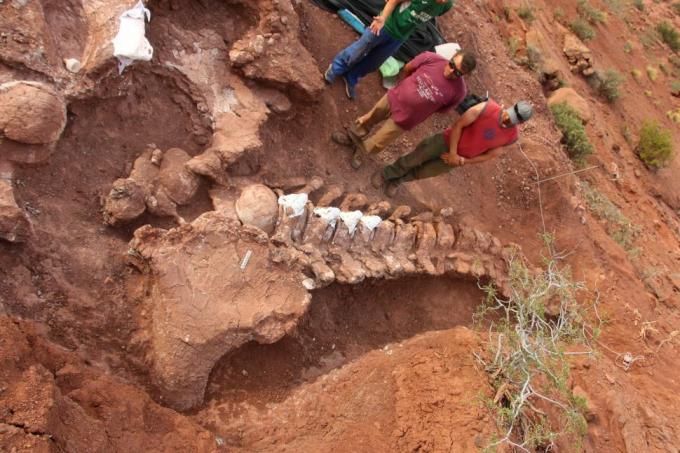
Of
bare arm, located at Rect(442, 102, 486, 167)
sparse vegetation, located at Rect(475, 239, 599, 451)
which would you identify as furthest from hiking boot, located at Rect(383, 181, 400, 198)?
sparse vegetation, located at Rect(475, 239, 599, 451)

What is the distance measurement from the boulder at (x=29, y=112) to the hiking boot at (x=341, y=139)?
2.78m

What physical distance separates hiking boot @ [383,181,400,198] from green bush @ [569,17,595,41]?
8.55m

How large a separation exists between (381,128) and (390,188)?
0.82 m

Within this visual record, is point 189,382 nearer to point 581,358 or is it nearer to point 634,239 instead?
point 581,358

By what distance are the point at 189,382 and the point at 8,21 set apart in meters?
2.70

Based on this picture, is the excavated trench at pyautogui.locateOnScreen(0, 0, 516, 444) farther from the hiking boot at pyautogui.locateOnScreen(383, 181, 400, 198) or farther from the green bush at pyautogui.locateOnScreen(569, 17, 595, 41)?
the green bush at pyautogui.locateOnScreen(569, 17, 595, 41)

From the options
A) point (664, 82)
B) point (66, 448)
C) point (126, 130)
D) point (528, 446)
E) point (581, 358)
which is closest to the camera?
point (66, 448)

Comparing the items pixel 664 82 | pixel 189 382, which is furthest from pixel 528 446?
pixel 664 82

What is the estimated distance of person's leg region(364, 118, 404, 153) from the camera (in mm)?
4570

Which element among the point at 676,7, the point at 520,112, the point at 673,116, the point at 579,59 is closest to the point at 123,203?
the point at 520,112

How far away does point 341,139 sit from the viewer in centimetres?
524

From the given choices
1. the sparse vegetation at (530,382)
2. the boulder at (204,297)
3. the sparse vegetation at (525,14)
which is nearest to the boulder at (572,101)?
the sparse vegetation at (525,14)

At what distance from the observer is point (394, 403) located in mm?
3473

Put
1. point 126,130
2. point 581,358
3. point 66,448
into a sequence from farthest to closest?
point 581,358 < point 126,130 < point 66,448
